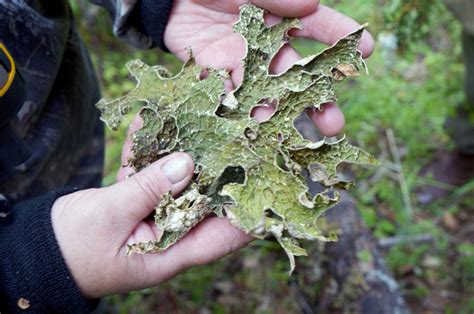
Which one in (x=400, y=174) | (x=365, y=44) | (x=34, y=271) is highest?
(x=365, y=44)

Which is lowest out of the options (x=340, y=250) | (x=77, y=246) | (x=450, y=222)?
(x=450, y=222)

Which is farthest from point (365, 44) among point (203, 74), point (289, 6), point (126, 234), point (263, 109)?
point (126, 234)

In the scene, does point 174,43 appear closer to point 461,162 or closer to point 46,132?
point 46,132

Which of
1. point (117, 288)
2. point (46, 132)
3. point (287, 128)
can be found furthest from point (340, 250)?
point (46, 132)

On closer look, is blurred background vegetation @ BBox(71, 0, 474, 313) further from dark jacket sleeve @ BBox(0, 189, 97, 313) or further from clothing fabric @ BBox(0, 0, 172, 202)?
dark jacket sleeve @ BBox(0, 189, 97, 313)

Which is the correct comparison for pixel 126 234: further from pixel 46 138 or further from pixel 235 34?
pixel 235 34

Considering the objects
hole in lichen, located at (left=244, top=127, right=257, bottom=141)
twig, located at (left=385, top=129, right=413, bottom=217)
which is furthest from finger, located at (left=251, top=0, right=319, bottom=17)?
twig, located at (left=385, top=129, right=413, bottom=217)

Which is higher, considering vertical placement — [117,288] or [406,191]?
[117,288]

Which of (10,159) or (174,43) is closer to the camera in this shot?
(10,159)
